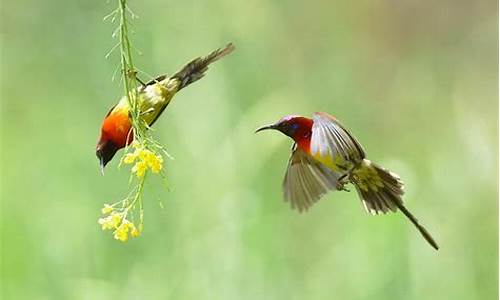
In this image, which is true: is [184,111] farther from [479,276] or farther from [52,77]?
[479,276]

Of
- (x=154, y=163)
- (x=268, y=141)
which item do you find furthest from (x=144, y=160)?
(x=268, y=141)

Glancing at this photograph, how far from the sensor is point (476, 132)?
3.21 feet

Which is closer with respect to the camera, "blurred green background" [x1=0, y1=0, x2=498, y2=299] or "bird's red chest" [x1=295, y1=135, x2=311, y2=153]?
"bird's red chest" [x1=295, y1=135, x2=311, y2=153]

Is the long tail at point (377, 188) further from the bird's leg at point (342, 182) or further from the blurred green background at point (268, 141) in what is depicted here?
the blurred green background at point (268, 141)

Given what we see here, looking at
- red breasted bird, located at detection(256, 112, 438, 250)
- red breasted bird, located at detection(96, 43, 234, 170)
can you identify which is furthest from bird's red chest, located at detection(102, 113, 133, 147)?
red breasted bird, located at detection(256, 112, 438, 250)

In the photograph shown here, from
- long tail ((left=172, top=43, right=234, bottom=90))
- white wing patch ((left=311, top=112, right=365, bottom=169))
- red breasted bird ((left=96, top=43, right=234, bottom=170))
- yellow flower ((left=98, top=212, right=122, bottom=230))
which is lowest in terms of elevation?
yellow flower ((left=98, top=212, right=122, bottom=230))

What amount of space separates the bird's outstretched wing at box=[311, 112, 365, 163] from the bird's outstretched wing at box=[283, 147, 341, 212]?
0.02 metres

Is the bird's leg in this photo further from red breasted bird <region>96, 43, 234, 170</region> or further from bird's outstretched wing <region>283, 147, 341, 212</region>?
red breasted bird <region>96, 43, 234, 170</region>

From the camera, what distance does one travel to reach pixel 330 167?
78cm

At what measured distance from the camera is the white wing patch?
76cm

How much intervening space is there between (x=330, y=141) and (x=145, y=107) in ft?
0.55

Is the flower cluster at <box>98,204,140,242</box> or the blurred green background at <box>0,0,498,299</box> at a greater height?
the blurred green background at <box>0,0,498,299</box>

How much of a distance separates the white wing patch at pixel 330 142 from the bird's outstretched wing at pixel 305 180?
0.02 m

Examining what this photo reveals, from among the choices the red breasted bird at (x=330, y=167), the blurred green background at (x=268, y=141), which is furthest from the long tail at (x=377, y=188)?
the blurred green background at (x=268, y=141)
